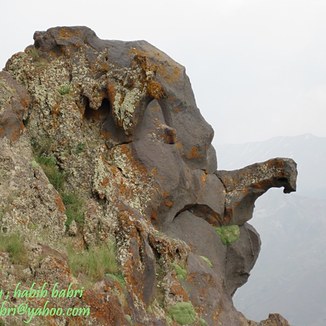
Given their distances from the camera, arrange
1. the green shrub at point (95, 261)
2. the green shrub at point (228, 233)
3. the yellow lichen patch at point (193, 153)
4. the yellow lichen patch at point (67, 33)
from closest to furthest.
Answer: the green shrub at point (95, 261)
the yellow lichen patch at point (67, 33)
the yellow lichen patch at point (193, 153)
the green shrub at point (228, 233)

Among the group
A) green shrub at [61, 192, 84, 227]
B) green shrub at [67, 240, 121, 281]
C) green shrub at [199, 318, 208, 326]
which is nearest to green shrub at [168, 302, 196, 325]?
green shrub at [199, 318, 208, 326]

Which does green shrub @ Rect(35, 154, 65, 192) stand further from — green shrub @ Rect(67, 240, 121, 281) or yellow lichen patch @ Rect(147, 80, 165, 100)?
yellow lichen patch @ Rect(147, 80, 165, 100)

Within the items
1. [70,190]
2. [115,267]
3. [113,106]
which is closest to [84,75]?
[113,106]

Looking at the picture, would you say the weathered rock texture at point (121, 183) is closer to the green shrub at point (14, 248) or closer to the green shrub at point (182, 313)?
the green shrub at point (182, 313)

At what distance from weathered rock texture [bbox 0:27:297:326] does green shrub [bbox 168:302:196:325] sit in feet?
0.24

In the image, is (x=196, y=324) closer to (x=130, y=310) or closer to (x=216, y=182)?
(x=130, y=310)

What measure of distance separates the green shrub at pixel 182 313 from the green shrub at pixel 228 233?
28.8 feet

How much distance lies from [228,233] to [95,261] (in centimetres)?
1292

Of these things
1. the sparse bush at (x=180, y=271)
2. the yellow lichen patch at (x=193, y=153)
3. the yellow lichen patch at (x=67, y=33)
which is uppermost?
the yellow lichen patch at (x=67, y=33)

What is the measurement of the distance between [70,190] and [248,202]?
12503mm

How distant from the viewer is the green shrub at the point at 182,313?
16236 millimetres

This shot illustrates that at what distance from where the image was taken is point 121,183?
20000mm

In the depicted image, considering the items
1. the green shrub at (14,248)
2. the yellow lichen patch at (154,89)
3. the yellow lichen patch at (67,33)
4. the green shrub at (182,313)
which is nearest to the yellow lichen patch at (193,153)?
the yellow lichen patch at (154,89)

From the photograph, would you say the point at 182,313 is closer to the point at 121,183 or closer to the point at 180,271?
the point at 180,271
